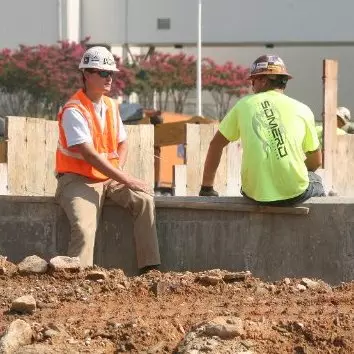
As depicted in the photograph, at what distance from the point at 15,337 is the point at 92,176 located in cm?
347

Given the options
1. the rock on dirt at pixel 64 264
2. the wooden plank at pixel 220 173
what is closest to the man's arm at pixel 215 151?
the rock on dirt at pixel 64 264

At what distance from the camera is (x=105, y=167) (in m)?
10.3

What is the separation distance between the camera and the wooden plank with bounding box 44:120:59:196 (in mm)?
14688

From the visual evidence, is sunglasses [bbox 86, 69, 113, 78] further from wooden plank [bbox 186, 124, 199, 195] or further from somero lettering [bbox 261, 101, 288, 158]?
wooden plank [bbox 186, 124, 199, 195]

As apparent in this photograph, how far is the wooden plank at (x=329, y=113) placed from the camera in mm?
17875

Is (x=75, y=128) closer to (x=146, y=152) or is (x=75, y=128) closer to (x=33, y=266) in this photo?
(x=33, y=266)

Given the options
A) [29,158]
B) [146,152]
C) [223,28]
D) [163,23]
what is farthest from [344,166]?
[163,23]

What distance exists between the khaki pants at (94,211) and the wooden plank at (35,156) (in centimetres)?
366

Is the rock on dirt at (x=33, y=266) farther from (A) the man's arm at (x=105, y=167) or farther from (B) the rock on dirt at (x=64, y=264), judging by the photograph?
(A) the man's arm at (x=105, y=167)

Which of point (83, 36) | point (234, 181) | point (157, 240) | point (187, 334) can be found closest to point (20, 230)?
point (157, 240)

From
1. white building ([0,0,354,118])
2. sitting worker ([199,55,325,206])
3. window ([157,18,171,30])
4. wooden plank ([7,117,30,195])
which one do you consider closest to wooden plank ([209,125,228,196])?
wooden plank ([7,117,30,195])

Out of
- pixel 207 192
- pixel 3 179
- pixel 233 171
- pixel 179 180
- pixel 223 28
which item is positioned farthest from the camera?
pixel 223 28

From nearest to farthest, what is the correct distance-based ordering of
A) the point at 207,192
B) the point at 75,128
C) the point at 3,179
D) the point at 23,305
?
1. the point at 23,305
2. the point at 75,128
3. the point at 207,192
4. the point at 3,179

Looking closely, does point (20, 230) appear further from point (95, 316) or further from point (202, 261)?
point (95, 316)
